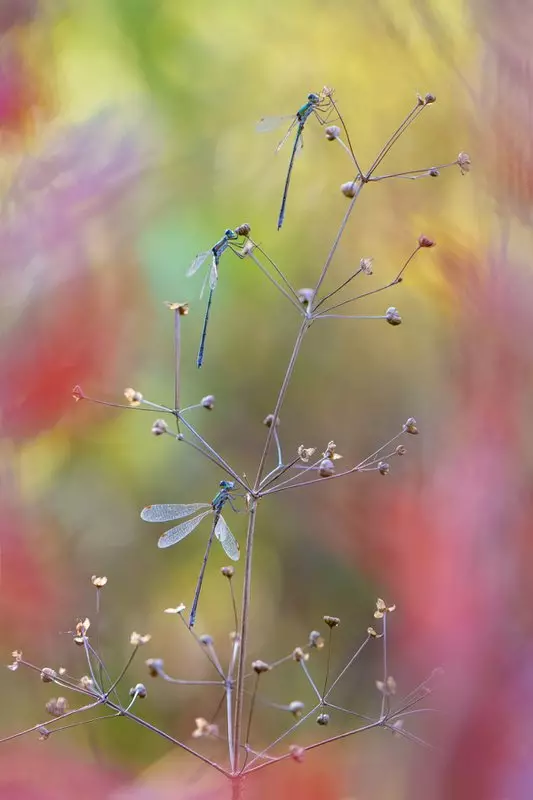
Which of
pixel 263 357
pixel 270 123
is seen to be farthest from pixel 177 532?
pixel 270 123

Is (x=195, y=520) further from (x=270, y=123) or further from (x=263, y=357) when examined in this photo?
(x=270, y=123)

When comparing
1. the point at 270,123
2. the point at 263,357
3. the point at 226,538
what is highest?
the point at 270,123

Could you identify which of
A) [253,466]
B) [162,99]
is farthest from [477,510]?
[162,99]

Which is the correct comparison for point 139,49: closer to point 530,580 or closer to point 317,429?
point 317,429

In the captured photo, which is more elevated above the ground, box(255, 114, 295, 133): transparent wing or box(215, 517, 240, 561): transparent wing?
box(255, 114, 295, 133): transparent wing

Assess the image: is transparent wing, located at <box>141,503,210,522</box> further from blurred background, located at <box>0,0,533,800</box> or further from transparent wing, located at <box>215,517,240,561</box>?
blurred background, located at <box>0,0,533,800</box>

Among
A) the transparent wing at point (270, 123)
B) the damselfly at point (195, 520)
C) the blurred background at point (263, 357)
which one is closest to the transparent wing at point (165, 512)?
the damselfly at point (195, 520)

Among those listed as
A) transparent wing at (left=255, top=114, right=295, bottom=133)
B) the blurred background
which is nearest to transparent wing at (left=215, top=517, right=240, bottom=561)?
the blurred background
